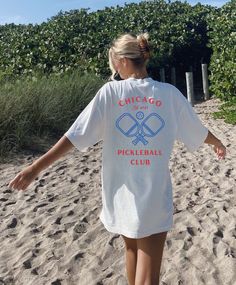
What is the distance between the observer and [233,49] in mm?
13047

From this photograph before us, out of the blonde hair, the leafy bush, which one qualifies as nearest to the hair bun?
the blonde hair

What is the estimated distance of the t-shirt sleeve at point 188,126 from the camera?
2.85m

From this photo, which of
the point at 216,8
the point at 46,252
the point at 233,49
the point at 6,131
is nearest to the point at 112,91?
the point at 46,252

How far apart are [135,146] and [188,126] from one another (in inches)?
12.4

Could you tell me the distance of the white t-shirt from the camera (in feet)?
9.07

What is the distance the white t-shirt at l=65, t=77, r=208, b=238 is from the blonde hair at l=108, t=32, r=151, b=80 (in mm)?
105

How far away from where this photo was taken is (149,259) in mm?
2795

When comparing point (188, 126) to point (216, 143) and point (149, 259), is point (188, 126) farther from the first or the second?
point (149, 259)

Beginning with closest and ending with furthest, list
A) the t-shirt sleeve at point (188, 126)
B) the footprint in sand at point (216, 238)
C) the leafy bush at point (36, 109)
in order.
A: 1. the t-shirt sleeve at point (188, 126)
2. the footprint in sand at point (216, 238)
3. the leafy bush at point (36, 109)

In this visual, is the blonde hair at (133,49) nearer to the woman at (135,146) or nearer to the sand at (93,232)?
the woman at (135,146)

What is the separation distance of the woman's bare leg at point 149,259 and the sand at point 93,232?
1312 mm

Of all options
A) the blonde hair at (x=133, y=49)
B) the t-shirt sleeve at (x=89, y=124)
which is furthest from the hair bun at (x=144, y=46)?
the t-shirt sleeve at (x=89, y=124)

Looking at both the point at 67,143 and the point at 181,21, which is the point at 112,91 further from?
the point at 181,21

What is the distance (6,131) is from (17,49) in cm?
1078
